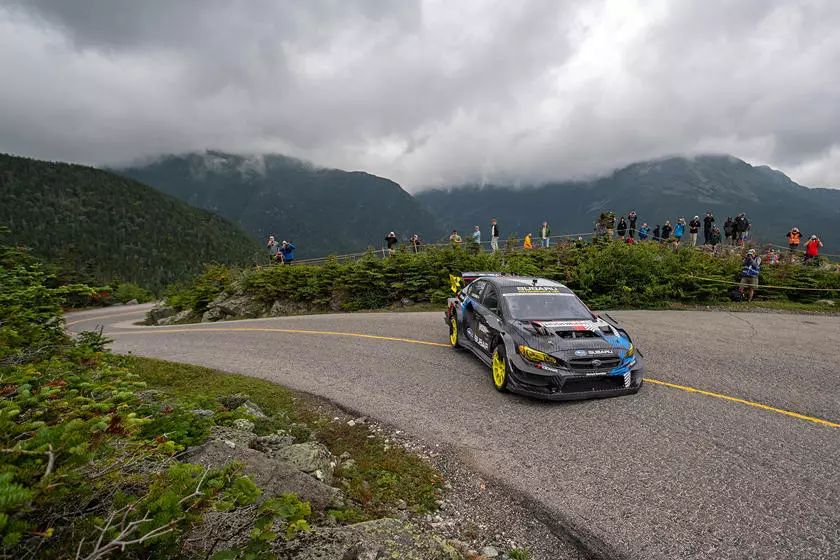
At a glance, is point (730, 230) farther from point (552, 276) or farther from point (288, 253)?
point (288, 253)

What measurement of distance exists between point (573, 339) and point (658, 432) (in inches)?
67.0

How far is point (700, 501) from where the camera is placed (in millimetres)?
4043

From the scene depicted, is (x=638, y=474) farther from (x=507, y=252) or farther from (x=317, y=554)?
(x=507, y=252)

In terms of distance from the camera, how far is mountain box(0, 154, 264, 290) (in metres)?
112

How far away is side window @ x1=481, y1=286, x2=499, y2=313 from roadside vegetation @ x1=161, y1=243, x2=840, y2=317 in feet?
30.9

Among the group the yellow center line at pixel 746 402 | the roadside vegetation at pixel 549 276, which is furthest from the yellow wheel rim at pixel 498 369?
the roadside vegetation at pixel 549 276

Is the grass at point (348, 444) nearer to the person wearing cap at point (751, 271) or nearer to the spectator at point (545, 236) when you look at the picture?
the person wearing cap at point (751, 271)

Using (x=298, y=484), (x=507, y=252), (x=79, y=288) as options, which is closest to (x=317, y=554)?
(x=298, y=484)

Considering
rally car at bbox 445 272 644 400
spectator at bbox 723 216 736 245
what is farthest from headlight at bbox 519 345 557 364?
spectator at bbox 723 216 736 245

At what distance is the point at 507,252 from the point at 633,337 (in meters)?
10.7

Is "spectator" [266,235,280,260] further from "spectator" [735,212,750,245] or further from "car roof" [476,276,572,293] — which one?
"spectator" [735,212,750,245]

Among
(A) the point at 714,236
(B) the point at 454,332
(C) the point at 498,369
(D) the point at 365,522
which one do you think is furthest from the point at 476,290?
(A) the point at 714,236

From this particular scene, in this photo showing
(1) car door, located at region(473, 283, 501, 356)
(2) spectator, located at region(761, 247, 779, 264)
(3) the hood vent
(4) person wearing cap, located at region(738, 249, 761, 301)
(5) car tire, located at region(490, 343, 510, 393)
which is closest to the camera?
(3) the hood vent

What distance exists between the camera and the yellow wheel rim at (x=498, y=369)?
22.4 feet
